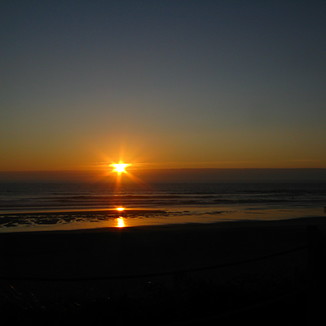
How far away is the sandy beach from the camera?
641 centimetres

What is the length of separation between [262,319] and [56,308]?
3.59 meters

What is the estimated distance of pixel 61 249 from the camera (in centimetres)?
1427

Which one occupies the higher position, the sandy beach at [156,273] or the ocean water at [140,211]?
the sandy beach at [156,273]

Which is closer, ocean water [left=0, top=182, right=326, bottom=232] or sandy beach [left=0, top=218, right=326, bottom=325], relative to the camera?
sandy beach [left=0, top=218, right=326, bottom=325]

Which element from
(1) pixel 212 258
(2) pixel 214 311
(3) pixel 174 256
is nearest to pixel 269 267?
(1) pixel 212 258

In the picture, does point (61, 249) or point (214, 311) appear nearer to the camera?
point (214, 311)

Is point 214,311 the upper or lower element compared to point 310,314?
lower

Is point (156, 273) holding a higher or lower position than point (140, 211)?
higher

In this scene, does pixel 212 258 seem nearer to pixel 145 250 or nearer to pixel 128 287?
pixel 145 250

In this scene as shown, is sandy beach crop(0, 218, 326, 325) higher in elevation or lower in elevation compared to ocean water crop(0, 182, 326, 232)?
higher

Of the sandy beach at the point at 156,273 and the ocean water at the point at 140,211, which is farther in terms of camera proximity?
the ocean water at the point at 140,211

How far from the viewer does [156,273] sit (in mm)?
5270

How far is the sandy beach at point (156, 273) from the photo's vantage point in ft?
21.0

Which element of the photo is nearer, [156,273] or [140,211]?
[156,273]
